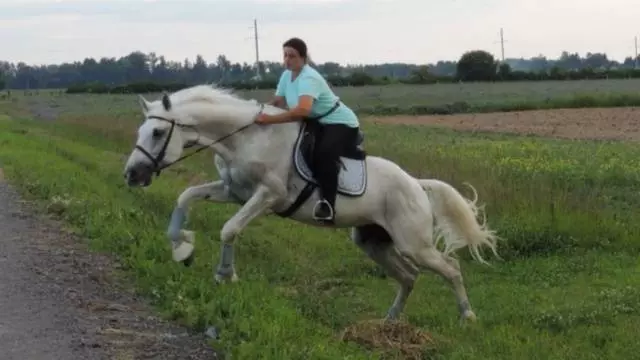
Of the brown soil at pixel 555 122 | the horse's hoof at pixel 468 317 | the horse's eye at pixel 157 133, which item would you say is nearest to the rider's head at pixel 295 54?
the horse's eye at pixel 157 133

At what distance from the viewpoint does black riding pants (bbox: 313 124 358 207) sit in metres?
9.03

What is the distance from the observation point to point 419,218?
947cm

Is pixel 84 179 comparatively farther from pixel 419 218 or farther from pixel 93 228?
pixel 419 218

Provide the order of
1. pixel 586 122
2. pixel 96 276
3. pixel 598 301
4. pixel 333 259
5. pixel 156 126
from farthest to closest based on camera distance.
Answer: pixel 586 122, pixel 333 259, pixel 598 301, pixel 96 276, pixel 156 126

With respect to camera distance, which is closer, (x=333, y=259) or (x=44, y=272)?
(x=44, y=272)

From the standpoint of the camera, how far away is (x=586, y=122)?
4628 cm

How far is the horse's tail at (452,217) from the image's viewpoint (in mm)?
9914

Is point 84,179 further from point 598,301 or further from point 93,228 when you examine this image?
point 598,301

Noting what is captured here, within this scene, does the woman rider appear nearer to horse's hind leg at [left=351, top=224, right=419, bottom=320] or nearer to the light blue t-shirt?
the light blue t-shirt

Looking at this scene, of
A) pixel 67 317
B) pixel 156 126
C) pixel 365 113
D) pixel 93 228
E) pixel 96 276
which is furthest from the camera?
pixel 365 113

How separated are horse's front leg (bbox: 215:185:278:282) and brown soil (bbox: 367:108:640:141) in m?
28.8

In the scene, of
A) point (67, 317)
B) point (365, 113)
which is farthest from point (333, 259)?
point (365, 113)

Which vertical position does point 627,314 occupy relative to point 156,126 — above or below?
below

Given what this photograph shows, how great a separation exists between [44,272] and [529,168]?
46.3 feet
